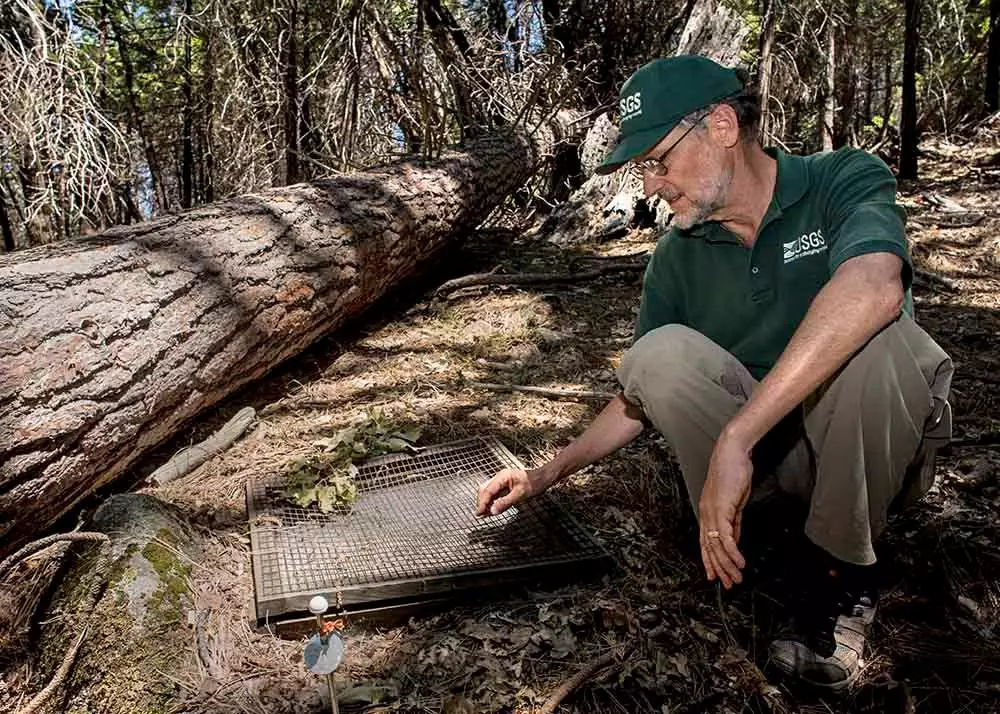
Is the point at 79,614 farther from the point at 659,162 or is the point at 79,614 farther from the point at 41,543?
the point at 659,162

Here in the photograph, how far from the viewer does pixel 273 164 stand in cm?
618

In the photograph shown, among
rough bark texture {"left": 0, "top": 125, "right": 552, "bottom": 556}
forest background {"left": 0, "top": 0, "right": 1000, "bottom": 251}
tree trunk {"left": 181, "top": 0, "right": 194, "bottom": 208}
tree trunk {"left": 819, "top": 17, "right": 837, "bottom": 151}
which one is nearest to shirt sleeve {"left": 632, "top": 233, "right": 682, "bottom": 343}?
rough bark texture {"left": 0, "top": 125, "right": 552, "bottom": 556}

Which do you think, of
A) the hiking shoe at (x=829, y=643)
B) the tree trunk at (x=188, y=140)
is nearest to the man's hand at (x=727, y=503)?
the hiking shoe at (x=829, y=643)

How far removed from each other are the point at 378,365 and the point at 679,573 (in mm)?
2045

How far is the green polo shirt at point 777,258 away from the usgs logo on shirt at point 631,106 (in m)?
0.34

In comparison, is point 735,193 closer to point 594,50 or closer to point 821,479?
point 821,479

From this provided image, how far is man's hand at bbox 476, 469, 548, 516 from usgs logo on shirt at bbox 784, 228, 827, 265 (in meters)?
0.83

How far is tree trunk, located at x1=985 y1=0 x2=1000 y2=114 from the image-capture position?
7411 millimetres

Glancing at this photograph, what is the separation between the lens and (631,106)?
167 centimetres

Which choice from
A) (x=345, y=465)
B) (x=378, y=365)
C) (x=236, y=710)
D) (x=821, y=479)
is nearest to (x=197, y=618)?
(x=236, y=710)

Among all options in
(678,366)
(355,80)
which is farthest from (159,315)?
(355,80)

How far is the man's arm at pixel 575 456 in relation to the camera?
1.82m

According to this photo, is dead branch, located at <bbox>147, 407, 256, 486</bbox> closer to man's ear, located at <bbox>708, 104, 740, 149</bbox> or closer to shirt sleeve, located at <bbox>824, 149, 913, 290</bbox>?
man's ear, located at <bbox>708, 104, 740, 149</bbox>

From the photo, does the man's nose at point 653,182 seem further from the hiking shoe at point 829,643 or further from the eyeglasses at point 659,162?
the hiking shoe at point 829,643
